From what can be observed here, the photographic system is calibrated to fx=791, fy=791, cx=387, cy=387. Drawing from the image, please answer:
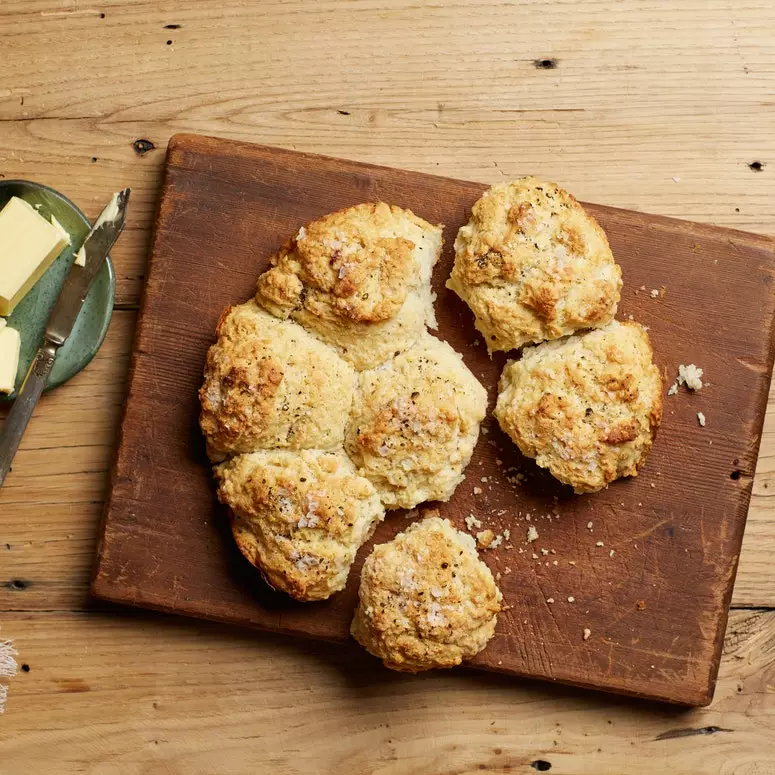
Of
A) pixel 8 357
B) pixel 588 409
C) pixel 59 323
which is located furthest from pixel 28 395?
pixel 588 409

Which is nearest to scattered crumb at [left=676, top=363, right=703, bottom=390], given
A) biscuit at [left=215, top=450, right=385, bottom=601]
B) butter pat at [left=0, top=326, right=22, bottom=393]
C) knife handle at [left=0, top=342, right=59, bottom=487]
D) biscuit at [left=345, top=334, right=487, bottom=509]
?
biscuit at [left=345, top=334, right=487, bottom=509]

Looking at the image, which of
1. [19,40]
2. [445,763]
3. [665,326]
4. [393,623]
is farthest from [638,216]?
[19,40]

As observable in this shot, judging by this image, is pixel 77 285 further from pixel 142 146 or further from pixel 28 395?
pixel 142 146

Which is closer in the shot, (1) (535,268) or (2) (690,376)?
(1) (535,268)

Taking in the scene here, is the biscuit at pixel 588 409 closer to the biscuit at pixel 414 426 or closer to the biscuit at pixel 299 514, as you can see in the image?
the biscuit at pixel 414 426

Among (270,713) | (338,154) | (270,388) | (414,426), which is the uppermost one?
(338,154)

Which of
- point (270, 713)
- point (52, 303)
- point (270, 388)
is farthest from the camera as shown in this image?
point (270, 713)

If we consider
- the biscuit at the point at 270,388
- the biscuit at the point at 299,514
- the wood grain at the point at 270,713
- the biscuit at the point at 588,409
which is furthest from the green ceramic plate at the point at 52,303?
the biscuit at the point at 588,409
